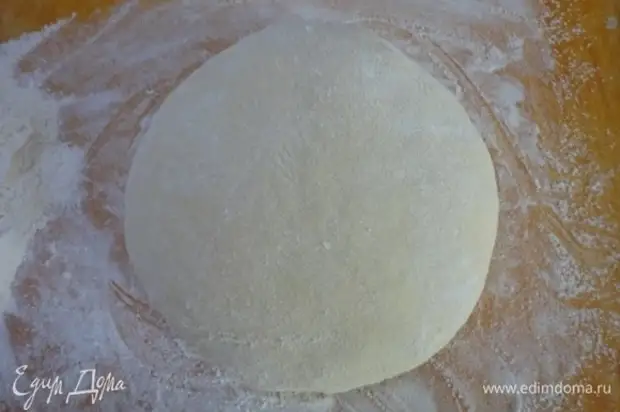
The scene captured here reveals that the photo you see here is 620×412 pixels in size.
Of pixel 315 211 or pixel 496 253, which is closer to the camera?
pixel 315 211

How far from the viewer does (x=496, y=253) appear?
1.05 meters

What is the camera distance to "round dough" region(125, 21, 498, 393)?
0.86 m

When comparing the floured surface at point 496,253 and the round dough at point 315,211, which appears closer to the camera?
the round dough at point 315,211

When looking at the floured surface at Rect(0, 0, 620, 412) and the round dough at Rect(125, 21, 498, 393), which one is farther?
the floured surface at Rect(0, 0, 620, 412)

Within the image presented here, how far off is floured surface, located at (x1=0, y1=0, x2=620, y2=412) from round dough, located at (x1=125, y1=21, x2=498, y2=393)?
15cm

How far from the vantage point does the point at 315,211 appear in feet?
2.81

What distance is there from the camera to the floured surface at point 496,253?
104cm

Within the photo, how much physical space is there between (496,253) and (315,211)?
1.09ft

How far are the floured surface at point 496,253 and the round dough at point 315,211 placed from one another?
15 centimetres

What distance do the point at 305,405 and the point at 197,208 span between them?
34 centimetres

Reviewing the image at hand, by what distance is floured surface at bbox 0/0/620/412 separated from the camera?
1.04 m

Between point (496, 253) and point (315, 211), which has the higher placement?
point (315, 211)

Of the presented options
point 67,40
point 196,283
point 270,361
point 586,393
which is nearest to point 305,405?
point 270,361

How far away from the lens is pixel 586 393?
1041 millimetres
